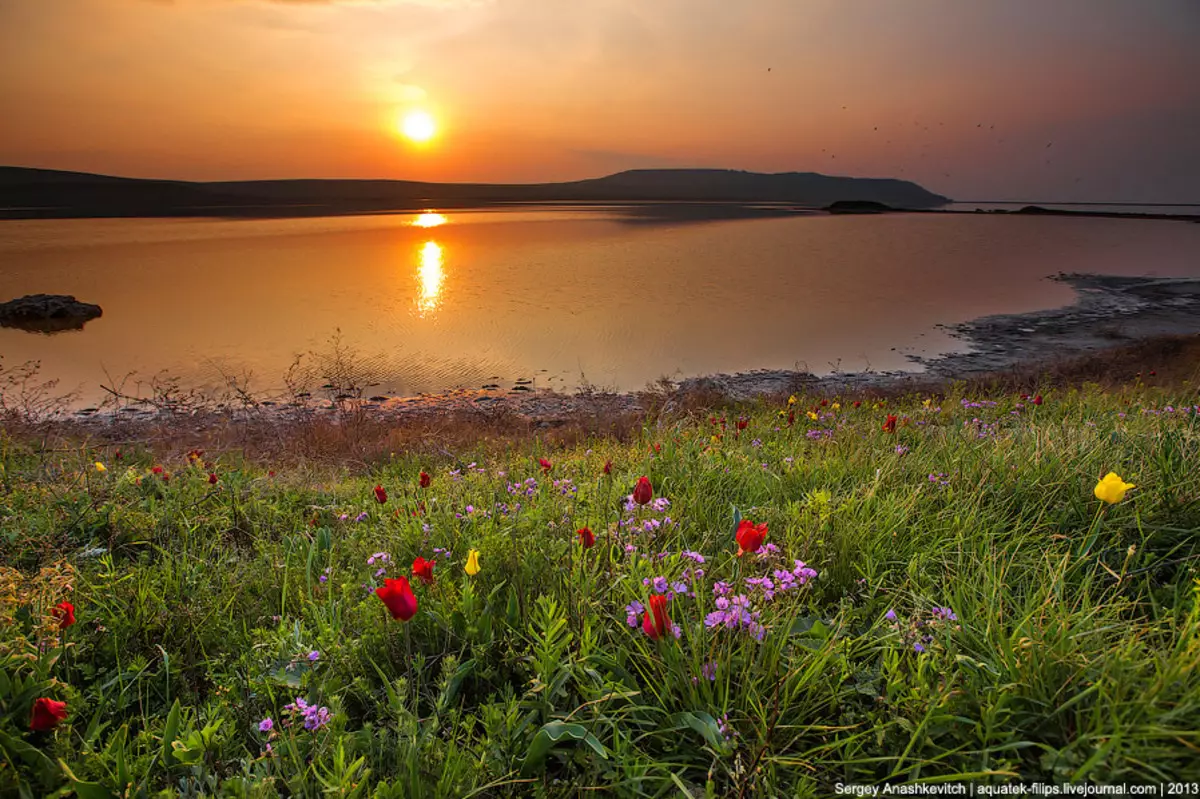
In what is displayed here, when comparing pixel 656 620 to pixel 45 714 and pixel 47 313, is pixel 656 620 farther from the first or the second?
pixel 47 313

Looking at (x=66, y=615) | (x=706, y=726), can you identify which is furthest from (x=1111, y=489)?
(x=66, y=615)

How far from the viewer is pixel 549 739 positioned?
165 cm

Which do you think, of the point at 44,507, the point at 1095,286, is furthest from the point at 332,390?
the point at 1095,286

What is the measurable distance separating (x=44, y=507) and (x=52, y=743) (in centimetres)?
290

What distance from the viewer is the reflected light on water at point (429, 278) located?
27.3 metres

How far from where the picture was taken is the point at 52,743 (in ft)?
5.93

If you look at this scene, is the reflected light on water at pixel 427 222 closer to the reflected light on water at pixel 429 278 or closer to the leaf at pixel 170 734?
the reflected light on water at pixel 429 278

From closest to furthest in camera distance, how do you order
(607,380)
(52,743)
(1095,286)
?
(52,743) → (607,380) → (1095,286)

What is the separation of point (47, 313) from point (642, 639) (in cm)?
2991

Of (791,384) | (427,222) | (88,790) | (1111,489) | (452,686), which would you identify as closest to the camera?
(88,790)

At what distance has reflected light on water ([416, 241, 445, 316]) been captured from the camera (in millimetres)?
27284

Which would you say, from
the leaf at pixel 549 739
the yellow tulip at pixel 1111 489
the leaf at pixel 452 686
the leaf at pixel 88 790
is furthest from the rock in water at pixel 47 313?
the yellow tulip at pixel 1111 489

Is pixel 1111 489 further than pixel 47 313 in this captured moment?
No

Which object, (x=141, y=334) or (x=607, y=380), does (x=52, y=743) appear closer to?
(x=607, y=380)
